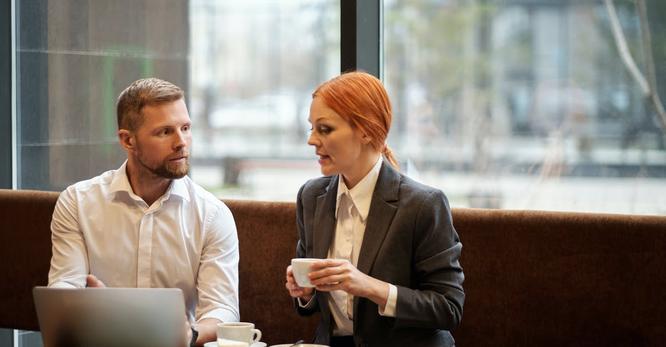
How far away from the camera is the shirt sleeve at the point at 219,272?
291cm

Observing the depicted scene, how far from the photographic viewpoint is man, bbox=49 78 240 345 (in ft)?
9.72

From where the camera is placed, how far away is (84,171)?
15.1ft

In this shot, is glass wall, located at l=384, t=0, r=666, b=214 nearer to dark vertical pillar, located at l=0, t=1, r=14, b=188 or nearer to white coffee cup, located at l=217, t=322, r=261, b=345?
white coffee cup, located at l=217, t=322, r=261, b=345

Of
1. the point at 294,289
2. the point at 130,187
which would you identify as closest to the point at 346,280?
the point at 294,289

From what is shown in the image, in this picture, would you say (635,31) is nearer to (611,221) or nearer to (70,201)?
(611,221)

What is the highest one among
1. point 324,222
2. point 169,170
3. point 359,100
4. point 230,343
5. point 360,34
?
point 360,34

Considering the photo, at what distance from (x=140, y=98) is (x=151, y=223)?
384 millimetres

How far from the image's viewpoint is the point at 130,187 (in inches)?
120

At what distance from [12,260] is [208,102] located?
106 cm

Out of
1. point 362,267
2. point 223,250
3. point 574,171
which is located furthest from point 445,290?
point 574,171

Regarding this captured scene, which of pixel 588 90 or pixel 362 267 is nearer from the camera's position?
pixel 362 267

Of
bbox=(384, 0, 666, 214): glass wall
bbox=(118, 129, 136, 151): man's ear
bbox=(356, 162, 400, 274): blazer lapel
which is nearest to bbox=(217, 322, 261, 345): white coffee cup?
bbox=(356, 162, 400, 274): blazer lapel

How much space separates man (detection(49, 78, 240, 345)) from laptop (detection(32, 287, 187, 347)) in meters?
0.76

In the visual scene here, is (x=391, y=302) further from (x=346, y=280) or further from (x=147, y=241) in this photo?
(x=147, y=241)
